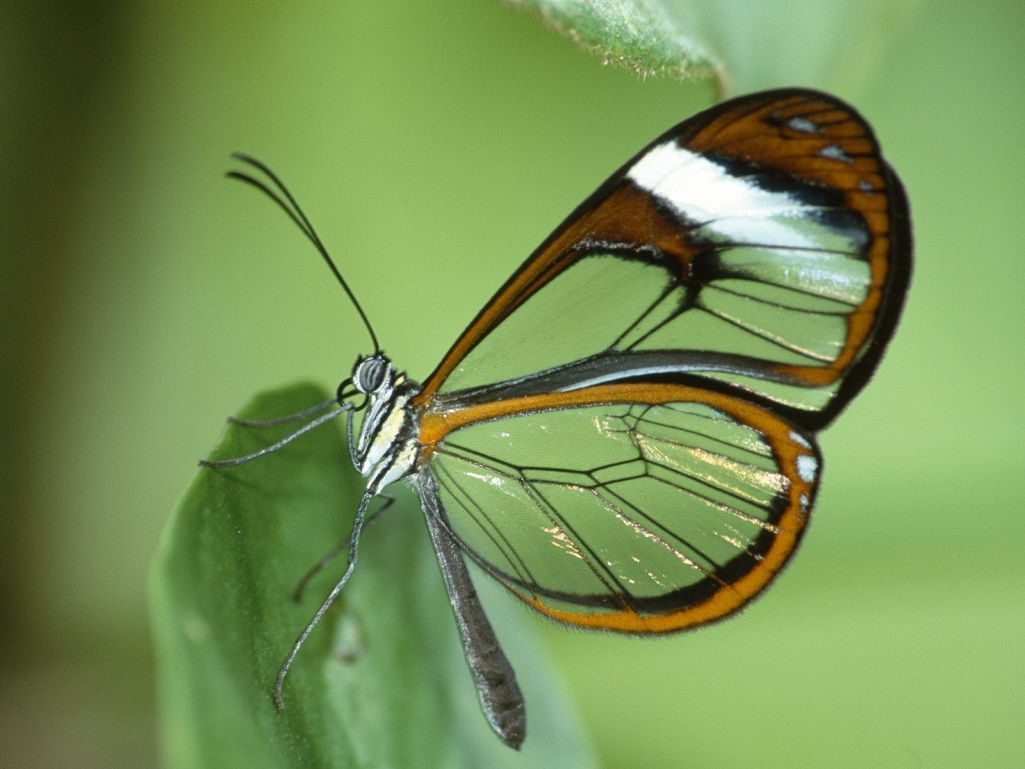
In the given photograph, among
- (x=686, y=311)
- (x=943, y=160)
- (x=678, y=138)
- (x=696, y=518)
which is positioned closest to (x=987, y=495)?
(x=943, y=160)

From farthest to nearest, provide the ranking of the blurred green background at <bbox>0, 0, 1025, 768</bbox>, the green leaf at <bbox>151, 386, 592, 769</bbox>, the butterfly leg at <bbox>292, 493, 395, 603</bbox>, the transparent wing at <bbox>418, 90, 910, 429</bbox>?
the blurred green background at <bbox>0, 0, 1025, 768</bbox> → the butterfly leg at <bbox>292, 493, 395, 603</bbox> → the transparent wing at <bbox>418, 90, 910, 429</bbox> → the green leaf at <bbox>151, 386, 592, 769</bbox>

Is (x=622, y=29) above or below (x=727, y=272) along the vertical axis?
above

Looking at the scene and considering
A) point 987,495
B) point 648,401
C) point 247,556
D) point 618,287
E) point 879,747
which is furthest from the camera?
point 987,495

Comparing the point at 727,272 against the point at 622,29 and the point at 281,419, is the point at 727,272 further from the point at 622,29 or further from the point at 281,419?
the point at 281,419

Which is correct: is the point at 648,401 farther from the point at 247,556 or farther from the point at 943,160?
the point at 943,160

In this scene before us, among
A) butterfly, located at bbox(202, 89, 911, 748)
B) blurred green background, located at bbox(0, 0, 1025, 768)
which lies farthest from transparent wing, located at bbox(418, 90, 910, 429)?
blurred green background, located at bbox(0, 0, 1025, 768)

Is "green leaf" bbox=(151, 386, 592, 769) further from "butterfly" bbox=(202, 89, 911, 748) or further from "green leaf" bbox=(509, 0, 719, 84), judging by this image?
"green leaf" bbox=(509, 0, 719, 84)

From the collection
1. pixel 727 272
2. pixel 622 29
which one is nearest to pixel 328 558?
pixel 727 272
